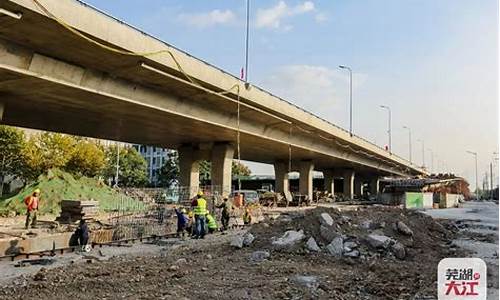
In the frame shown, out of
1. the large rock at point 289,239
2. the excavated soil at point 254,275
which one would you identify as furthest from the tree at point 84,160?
the large rock at point 289,239

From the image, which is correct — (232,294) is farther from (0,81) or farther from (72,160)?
Result: (72,160)

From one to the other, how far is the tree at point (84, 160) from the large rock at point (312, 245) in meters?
38.0

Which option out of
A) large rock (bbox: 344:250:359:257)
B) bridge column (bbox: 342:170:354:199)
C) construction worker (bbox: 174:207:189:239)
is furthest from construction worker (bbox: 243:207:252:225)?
bridge column (bbox: 342:170:354:199)

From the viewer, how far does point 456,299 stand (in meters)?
5.14

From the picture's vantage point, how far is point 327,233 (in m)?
12.3

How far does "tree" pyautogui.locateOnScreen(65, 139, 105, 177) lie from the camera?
1829 inches

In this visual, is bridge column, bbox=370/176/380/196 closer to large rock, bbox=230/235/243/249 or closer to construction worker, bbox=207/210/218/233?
construction worker, bbox=207/210/218/233

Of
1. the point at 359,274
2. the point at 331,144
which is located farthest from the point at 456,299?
the point at 331,144

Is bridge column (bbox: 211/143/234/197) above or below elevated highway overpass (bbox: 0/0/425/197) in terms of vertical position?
below

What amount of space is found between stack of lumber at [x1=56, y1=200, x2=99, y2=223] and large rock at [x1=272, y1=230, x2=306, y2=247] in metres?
11.2

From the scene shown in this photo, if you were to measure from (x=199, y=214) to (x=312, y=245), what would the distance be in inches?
233

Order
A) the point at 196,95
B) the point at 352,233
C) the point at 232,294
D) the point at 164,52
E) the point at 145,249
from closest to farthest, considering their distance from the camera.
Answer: the point at 232,294, the point at 352,233, the point at 145,249, the point at 164,52, the point at 196,95

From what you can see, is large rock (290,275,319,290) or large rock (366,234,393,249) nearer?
large rock (290,275,319,290)

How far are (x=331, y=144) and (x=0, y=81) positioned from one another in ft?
106
